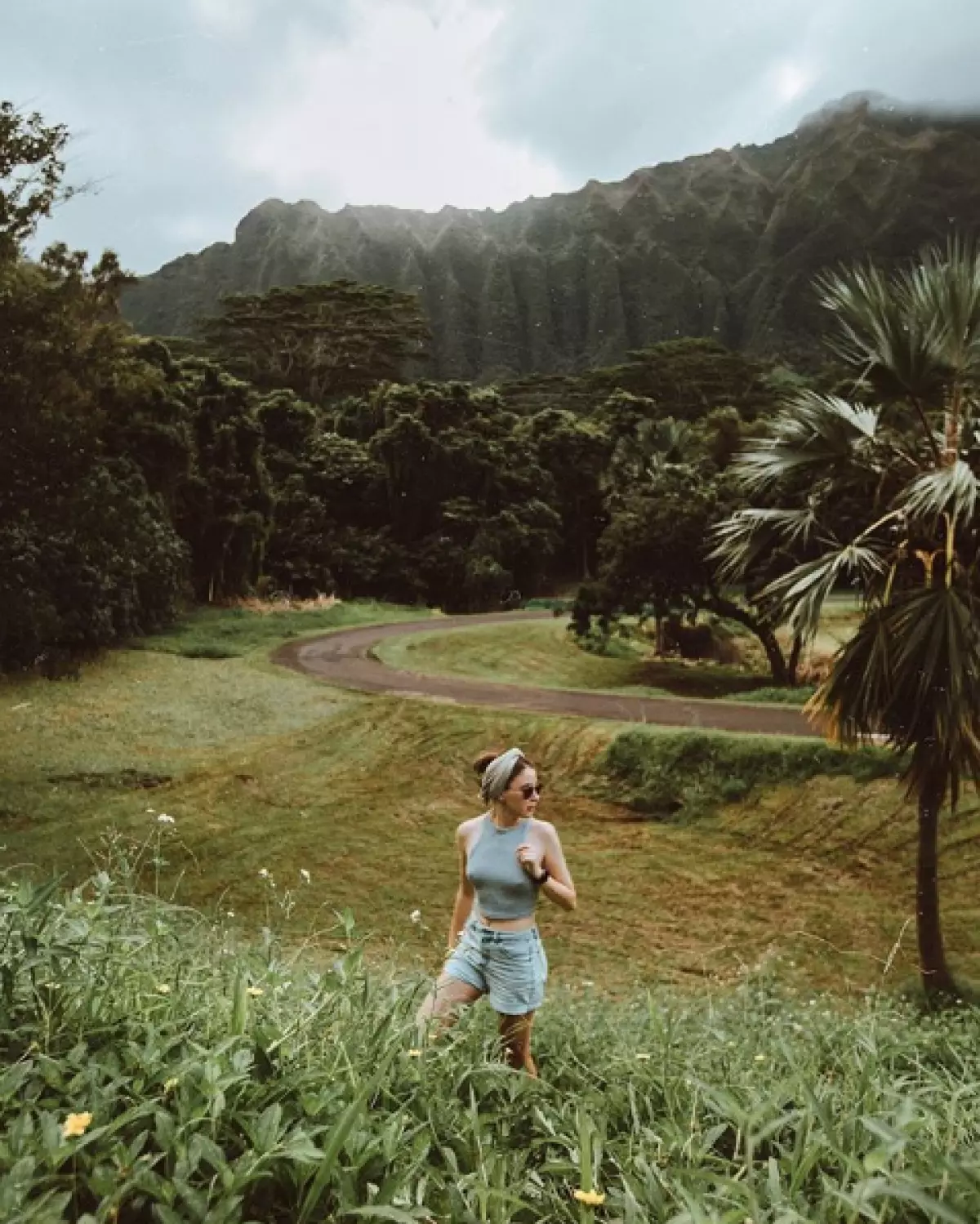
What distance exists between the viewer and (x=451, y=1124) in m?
2.23

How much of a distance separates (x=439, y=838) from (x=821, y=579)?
5294 millimetres

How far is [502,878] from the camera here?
3.63 meters

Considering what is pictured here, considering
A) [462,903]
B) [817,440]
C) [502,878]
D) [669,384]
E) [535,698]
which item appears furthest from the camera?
[669,384]

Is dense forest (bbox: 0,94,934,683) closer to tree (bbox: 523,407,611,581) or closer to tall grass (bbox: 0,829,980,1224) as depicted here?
tree (bbox: 523,407,611,581)

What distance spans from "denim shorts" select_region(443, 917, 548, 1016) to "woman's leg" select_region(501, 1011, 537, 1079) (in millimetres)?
59

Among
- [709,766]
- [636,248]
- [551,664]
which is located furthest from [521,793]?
[636,248]

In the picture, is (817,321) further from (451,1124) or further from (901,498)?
(451,1124)

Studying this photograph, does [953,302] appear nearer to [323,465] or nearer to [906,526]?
[906,526]

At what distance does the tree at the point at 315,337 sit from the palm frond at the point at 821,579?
127 feet

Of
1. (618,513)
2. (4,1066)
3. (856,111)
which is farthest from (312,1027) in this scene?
(856,111)

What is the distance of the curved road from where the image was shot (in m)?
12.2

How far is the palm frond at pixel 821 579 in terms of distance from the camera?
267 inches

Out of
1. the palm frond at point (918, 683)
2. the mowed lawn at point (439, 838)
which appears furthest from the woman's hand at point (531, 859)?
the palm frond at point (918, 683)

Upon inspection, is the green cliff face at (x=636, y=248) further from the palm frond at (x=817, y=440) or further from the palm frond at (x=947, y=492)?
the palm frond at (x=947, y=492)
